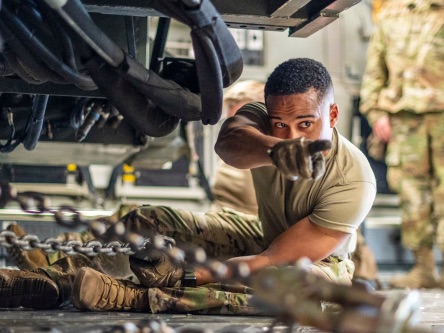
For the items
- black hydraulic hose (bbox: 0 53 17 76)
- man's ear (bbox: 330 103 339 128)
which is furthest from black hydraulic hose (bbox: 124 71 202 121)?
man's ear (bbox: 330 103 339 128)

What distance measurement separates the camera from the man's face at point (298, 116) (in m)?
2.47

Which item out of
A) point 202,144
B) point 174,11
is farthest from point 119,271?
point 202,144

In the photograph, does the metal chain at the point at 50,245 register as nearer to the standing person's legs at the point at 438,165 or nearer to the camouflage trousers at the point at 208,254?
the camouflage trousers at the point at 208,254

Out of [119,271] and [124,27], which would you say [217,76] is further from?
[119,271]

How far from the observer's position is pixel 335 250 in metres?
2.77

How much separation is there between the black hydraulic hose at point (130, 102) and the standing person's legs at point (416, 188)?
3.24m

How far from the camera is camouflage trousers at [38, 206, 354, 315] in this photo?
2580mm

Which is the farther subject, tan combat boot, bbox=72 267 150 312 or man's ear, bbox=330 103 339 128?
man's ear, bbox=330 103 339 128

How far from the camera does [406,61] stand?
5676mm

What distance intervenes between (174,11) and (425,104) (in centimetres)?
378

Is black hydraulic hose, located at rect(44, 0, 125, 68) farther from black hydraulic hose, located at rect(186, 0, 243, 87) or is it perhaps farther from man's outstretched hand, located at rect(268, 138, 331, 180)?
man's outstretched hand, located at rect(268, 138, 331, 180)

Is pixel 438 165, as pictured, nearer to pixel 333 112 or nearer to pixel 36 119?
pixel 333 112

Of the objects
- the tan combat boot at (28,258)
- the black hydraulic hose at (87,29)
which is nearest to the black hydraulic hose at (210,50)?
the black hydraulic hose at (87,29)

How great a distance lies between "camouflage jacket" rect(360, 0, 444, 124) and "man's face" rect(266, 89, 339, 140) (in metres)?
3.16
